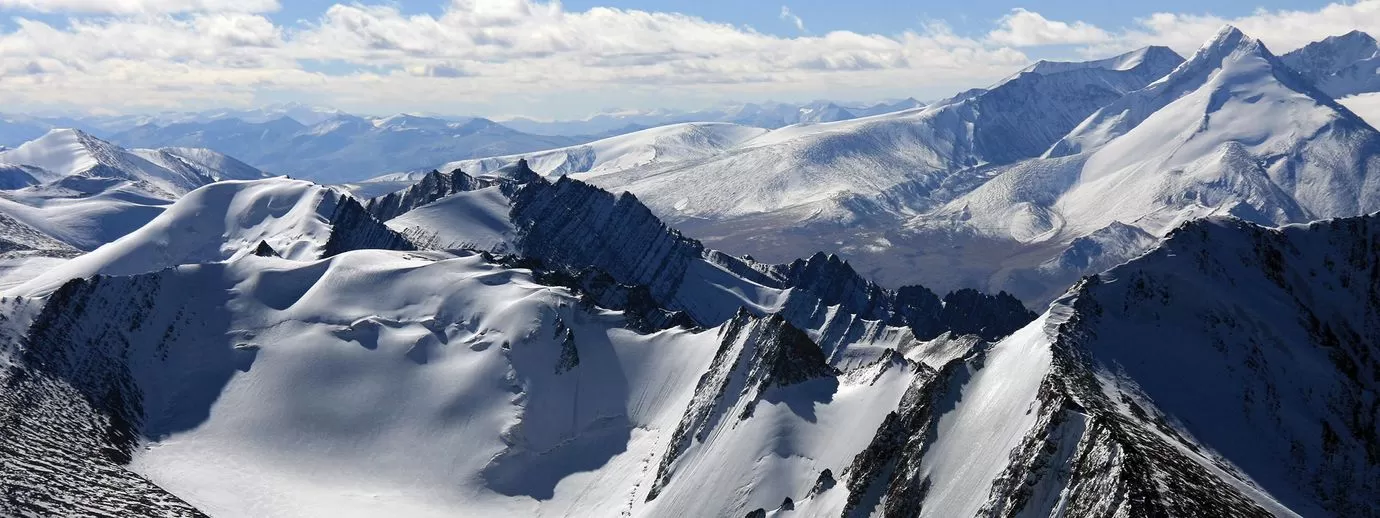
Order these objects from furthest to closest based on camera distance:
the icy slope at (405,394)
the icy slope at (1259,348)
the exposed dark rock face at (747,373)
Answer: the exposed dark rock face at (747,373) → the icy slope at (405,394) → the icy slope at (1259,348)

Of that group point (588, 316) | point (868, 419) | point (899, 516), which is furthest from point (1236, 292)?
point (588, 316)

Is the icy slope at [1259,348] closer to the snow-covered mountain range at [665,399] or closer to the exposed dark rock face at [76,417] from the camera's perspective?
the snow-covered mountain range at [665,399]

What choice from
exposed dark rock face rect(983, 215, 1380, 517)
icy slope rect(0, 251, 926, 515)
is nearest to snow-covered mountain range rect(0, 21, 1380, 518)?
exposed dark rock face rect(983, 215, 1380, 517)

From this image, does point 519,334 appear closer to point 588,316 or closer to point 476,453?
point 588,316

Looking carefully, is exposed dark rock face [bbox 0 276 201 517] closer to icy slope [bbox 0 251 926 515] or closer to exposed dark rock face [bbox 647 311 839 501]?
icy slope [bbox 0 251 926 515]

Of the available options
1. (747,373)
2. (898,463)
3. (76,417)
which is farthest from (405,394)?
(898,463)

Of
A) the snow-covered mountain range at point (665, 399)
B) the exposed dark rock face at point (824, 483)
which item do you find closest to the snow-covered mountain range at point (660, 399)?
the exposed dark rock face at point (824, 483)

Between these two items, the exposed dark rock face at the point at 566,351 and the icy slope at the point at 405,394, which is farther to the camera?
the exposed dark rock face at the point at 566,351
